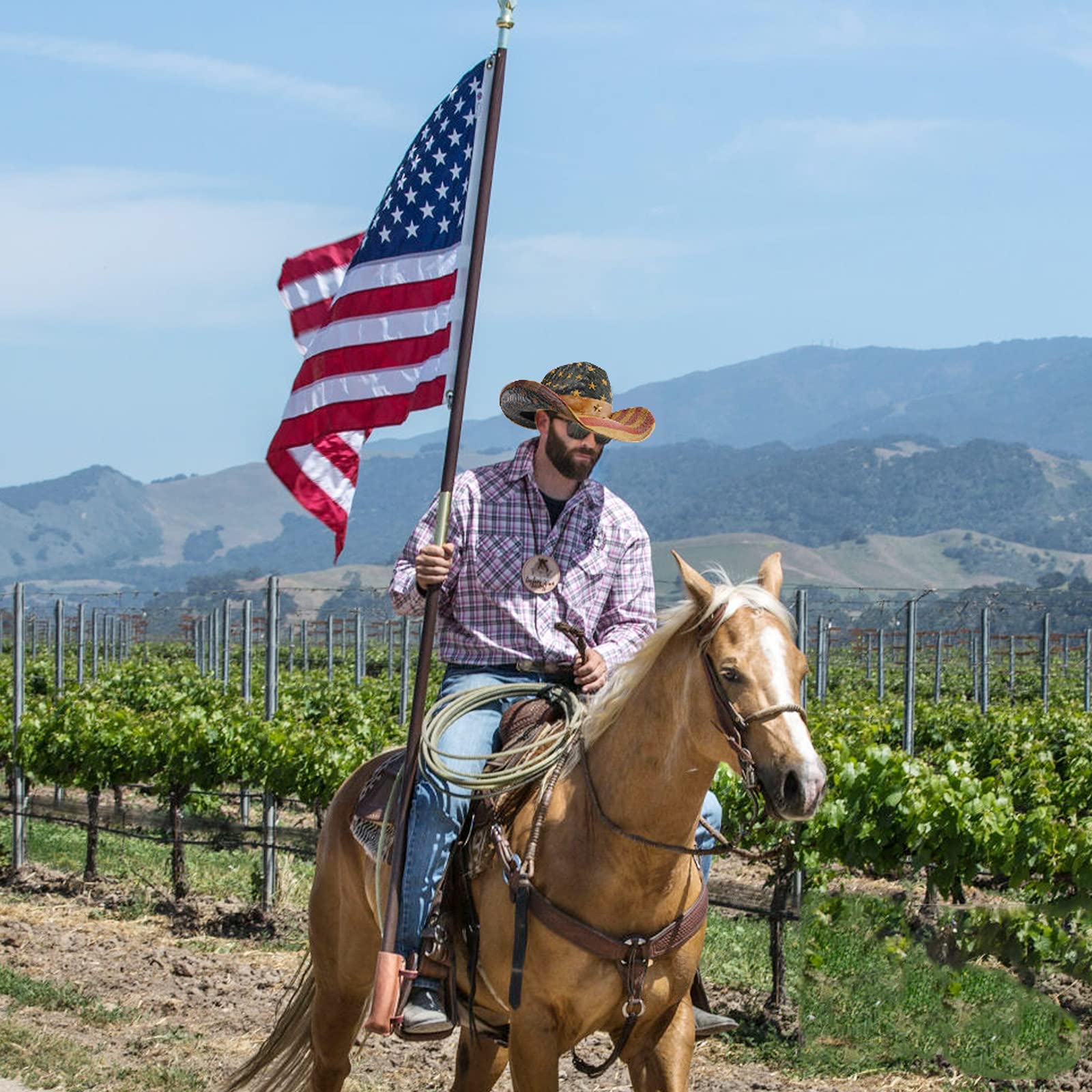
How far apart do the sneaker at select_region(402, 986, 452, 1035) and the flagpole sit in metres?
0.08

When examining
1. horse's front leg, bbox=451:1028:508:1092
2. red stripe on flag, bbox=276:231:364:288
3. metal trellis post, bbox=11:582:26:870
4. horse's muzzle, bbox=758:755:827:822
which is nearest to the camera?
horse's muzzle, bbox=758:755:827:822

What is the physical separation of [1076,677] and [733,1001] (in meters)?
37.7

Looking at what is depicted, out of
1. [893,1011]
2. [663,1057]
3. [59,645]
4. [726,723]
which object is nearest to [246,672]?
[59,645]

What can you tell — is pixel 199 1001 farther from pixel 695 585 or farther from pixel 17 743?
pixel 17 743

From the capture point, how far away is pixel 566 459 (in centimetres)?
495

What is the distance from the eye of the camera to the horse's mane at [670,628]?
3930 millimetres

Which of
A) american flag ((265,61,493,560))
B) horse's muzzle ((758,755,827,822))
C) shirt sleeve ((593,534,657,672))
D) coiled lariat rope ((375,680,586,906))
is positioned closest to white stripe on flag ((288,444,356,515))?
american flag ((265,61,493,560))

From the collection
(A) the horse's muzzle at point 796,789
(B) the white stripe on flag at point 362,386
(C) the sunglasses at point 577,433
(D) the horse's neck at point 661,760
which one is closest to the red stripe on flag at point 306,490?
(B) the white stripe on flag at point 362,386

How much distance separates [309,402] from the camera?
5352 millimetres

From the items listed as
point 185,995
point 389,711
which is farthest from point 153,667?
point 185,995

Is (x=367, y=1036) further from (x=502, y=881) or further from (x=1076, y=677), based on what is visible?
(x=1076, y=677)

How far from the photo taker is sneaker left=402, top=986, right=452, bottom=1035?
180 inches

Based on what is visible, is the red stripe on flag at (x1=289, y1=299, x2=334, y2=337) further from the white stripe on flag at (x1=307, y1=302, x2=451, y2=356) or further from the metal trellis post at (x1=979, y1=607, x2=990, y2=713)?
the metal trellis post at (x1=979, y1=607, x2=990, y2=713)

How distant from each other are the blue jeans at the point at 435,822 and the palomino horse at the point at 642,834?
0.47 ft
